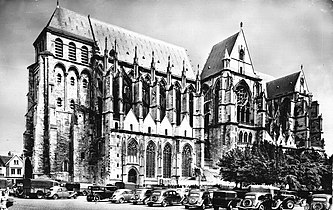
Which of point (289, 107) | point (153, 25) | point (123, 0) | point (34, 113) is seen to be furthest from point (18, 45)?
Result: point (289, 107)

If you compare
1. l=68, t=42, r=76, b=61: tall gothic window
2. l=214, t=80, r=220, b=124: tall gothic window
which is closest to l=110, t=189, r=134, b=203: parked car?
l=68, t=42, r=76, b=61: tall gothic window

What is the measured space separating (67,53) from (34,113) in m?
4.32

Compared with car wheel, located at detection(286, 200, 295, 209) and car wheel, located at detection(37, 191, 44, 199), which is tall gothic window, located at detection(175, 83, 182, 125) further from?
car wheel, located at detection(286, 200, 295, 209)

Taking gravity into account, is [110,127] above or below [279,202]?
above

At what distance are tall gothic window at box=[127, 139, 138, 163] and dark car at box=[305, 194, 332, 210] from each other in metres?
14.8

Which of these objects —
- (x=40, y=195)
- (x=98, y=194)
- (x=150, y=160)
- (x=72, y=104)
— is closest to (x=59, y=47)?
(x=72, y=104)

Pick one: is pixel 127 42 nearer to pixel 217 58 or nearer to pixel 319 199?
pixel 217 58

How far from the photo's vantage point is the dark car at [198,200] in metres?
10.8

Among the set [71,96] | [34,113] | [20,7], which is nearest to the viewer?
[20,7]

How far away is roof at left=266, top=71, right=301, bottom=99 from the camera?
31109mm

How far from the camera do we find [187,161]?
25.4 metres

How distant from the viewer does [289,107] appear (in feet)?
106

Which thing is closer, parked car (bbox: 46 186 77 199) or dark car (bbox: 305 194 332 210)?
dark car (bbox: 305 194 332 210)

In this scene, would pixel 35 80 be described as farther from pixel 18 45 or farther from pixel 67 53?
pixel 18 45
